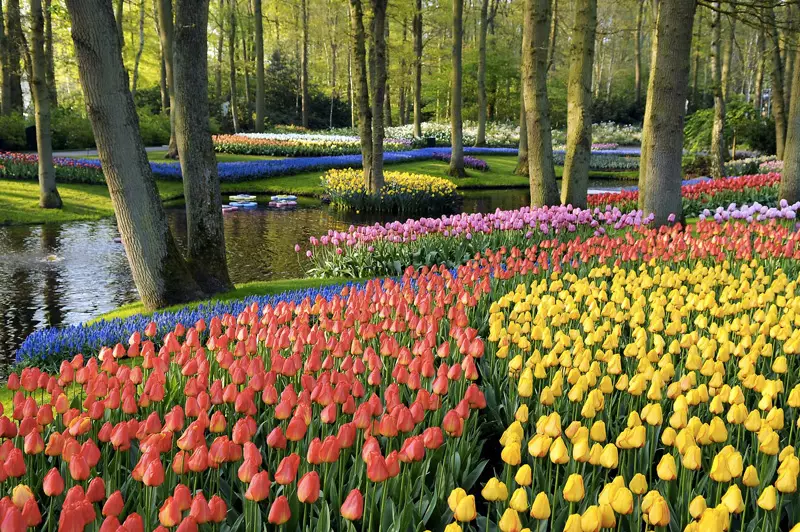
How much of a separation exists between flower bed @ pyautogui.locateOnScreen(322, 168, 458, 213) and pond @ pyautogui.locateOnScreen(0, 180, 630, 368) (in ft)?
1.20

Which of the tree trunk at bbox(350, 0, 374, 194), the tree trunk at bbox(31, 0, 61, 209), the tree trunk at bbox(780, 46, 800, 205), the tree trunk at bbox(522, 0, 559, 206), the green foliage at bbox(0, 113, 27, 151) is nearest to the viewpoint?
the tree trunk at bbox(522, 0, 559, 206)

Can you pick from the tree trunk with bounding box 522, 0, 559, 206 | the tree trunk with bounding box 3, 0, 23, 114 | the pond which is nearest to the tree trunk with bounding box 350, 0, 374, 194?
the pond

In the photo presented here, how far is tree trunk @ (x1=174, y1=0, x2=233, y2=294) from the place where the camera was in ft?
25.3

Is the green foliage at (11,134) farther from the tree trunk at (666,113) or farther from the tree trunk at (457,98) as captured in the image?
the tree trunk at (666,113)

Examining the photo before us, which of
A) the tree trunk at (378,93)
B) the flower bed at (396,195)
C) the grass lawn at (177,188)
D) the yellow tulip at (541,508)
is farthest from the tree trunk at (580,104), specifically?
the yellow tulip at (541,508)

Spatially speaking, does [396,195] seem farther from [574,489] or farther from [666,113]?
[574,489]

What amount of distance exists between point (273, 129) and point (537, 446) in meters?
43.3

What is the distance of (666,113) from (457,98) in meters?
14.5

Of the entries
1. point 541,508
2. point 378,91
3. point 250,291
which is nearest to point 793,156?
point 378,91

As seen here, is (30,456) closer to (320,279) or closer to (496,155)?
(320,279)

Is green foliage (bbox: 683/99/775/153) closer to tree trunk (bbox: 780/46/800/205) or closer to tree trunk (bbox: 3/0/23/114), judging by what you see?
tree trunk (bbox: 780/46/800/205)

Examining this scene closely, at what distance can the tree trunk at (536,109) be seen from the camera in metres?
12.7

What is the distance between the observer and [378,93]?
16.9m

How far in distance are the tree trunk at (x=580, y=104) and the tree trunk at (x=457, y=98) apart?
10333 mm
